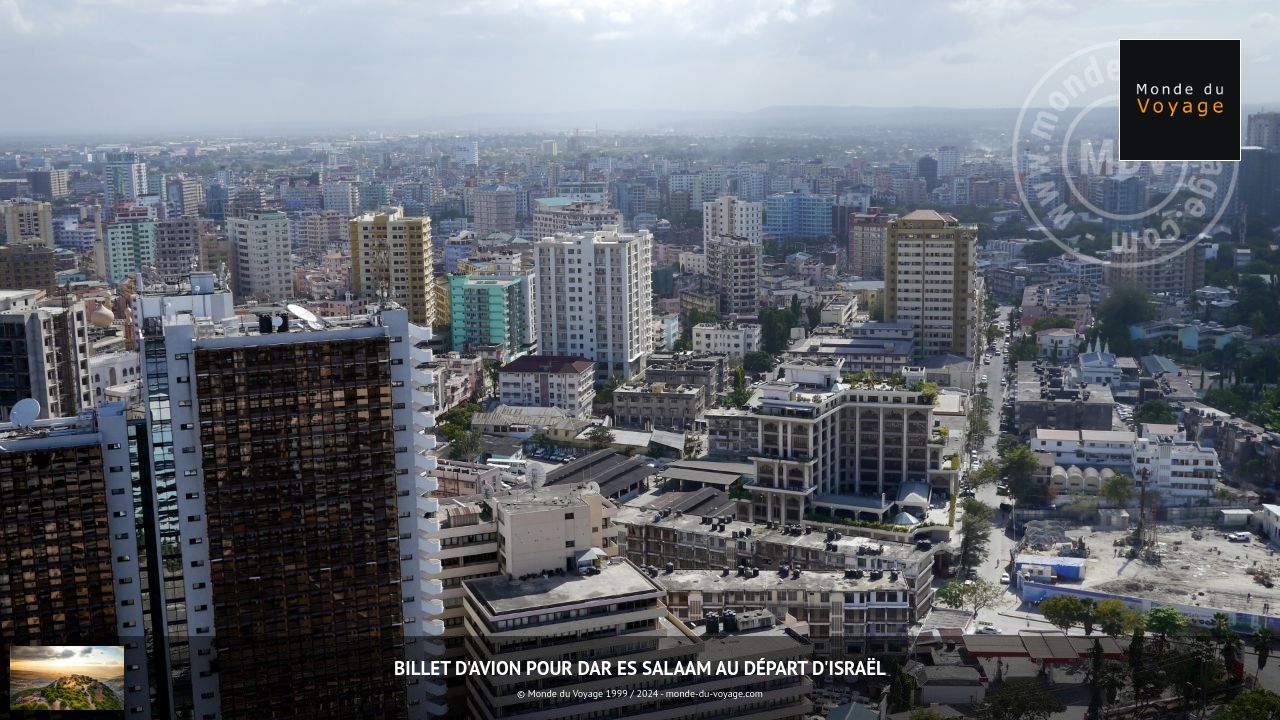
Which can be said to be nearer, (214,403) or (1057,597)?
(214,403)

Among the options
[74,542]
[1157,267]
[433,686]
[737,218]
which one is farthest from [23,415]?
[737,218]

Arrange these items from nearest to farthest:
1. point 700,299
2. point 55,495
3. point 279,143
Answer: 1. point 55,495
2. point 700,299
3. point 279,143

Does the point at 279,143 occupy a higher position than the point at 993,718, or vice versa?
the point at 279,143

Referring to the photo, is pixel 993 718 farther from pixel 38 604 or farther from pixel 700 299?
pixel 700 299

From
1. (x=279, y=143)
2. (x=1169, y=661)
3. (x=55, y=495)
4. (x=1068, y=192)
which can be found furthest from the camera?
(x=279, y=143)

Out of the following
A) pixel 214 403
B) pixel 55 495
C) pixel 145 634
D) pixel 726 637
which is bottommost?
pixel 726 637

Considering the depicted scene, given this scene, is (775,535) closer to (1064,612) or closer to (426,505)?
(1064,612)

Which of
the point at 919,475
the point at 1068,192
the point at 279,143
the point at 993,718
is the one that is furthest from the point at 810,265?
the point at 279,143
